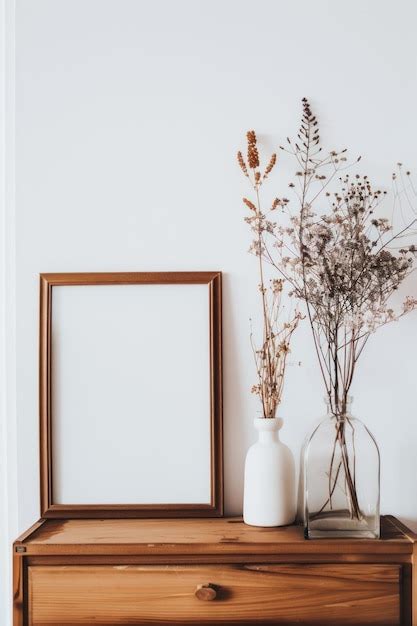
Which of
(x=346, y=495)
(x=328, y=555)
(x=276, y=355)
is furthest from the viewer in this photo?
(x=276, y=355)

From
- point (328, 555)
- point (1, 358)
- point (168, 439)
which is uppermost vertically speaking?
point (1, 358)

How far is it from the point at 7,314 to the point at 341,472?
923mm

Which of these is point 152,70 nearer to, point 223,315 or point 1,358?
point 223,315

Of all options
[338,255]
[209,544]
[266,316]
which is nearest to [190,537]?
[209,544]

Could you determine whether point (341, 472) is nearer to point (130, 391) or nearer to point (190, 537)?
point (190, 537)

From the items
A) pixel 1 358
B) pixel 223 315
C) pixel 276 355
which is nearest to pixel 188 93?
pixel 223 315

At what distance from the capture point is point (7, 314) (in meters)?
1.82

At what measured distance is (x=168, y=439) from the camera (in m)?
1.76

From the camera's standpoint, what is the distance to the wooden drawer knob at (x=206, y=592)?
147 cm

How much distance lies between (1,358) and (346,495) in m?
0.92

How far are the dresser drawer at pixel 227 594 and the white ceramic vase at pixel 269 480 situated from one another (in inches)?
6.1

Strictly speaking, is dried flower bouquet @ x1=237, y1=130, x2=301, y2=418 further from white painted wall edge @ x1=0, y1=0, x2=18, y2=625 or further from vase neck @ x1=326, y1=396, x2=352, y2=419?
white painted wall edge @ x1=0, y1=0, x2=18, y2=625

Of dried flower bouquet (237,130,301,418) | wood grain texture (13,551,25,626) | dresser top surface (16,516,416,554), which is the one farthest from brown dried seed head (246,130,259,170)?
wood grain texture (13,551,25,626)

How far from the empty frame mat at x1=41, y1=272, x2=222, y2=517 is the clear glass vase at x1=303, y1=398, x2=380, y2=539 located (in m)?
0.27
